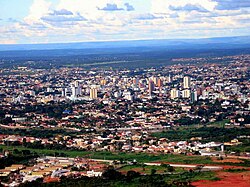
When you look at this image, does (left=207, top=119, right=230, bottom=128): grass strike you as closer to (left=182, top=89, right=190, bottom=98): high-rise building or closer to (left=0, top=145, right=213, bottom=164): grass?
(left=0, top=145, right=213, bottom=164): grass

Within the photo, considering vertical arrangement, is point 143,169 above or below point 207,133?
above

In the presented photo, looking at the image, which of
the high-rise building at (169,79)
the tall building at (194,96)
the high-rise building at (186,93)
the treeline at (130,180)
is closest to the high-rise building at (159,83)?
the high-rise building at (169,79)

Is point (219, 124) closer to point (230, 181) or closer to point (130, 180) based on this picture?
point (230, 181)

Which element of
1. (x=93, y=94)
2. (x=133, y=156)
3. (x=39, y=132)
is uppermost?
(x=133, y=156)

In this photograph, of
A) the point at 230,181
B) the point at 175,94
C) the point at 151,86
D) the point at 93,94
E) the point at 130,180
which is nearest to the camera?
the point at 230,181

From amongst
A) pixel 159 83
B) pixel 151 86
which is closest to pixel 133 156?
pixel 151 86

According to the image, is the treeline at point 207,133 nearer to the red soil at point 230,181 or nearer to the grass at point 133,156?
the grass at point 133,156

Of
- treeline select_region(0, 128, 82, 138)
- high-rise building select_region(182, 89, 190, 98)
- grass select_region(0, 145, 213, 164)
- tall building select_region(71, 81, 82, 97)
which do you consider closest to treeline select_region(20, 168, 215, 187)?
grass select_region(0, 145, 213, 164)

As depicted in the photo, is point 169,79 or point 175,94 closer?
point 175,94

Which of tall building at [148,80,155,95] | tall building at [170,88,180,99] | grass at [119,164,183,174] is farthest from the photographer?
tall building at [148,80,155,95]

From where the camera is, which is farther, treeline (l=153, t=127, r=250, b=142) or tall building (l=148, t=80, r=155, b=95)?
tall building (l=148, t=80, r=155, b=95)

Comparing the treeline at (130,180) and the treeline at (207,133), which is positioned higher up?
the treeline at (130,180)

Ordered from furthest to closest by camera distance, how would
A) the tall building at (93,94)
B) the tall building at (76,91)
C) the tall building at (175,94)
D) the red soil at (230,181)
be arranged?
the tall building at (76,91) < the tall building at (93,94) < the tall building at (175,94) < the red soil at (230,181)
